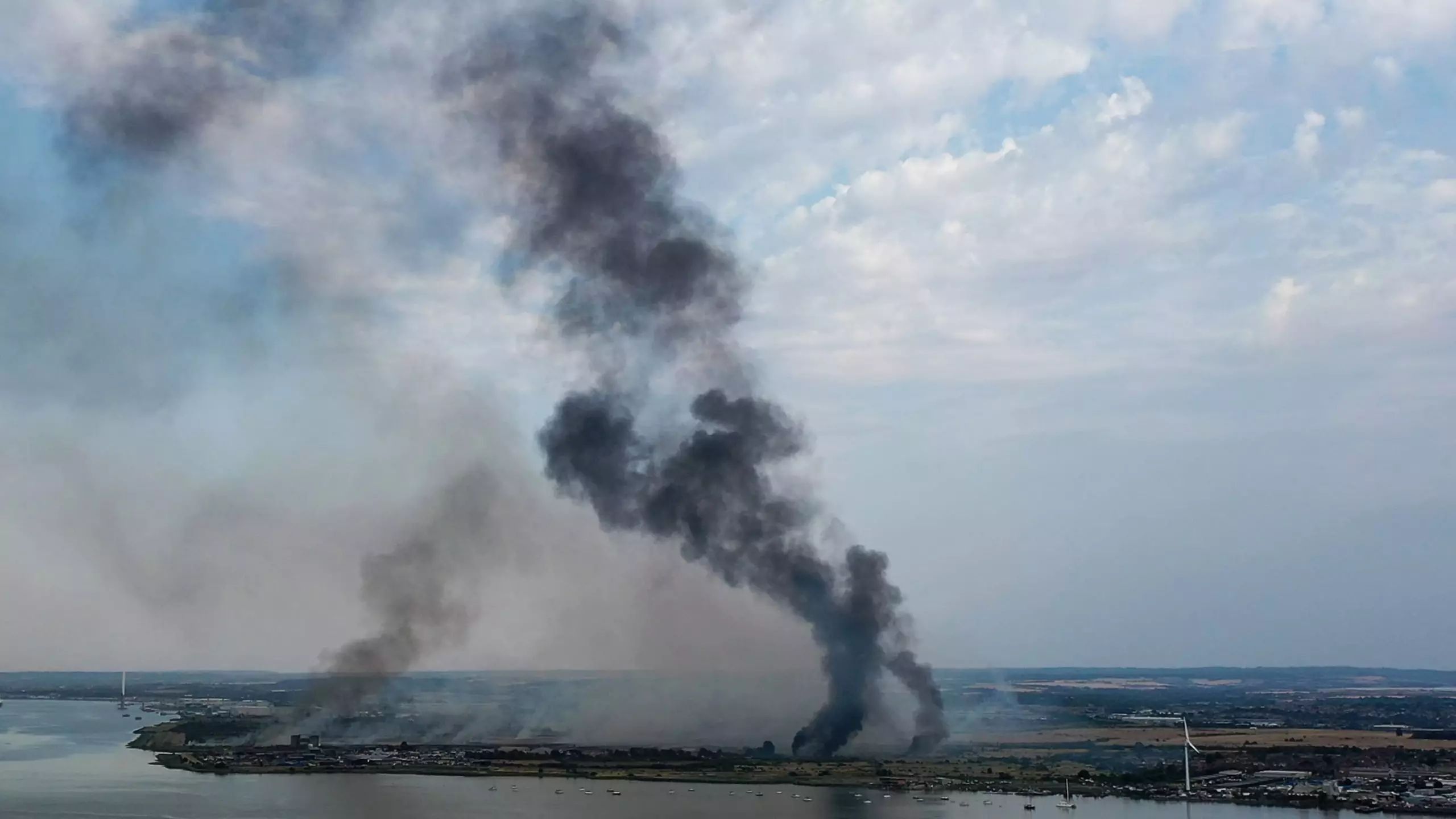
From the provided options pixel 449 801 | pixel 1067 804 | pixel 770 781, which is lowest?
pixel 1067 804

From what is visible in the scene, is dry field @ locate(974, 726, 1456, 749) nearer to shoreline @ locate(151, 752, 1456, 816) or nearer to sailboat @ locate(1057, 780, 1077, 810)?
shoreline @ locate(151, 752, 1456, 816)

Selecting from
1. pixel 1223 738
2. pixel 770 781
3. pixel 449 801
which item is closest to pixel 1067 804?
pixel 770 781

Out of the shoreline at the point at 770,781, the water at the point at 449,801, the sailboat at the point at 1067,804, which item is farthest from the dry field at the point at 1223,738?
the water at the point at 449,801

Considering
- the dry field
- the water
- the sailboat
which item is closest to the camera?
the water

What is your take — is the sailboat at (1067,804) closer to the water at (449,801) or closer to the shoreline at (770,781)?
the water at (449,801)

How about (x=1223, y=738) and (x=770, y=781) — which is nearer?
(x=770, y=781)

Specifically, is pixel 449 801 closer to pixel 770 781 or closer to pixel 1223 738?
pixel 770 781

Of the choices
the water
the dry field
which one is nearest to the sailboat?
the water

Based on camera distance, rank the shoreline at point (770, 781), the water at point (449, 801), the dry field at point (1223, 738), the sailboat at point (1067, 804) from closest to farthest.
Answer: the water at point (449, 801)
the sailboat at point (1067, 804)
the shoreline at point (770, 781)
the dry field at point (1223, 738)

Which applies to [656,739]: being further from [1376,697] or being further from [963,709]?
[1376,697]
